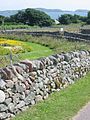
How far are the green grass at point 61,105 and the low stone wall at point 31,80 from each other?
0.20 metres

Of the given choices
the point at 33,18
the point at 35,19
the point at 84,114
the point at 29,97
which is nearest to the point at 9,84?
the point at 29,97

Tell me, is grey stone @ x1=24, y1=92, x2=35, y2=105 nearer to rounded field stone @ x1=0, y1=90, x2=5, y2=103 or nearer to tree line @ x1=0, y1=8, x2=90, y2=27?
rounded field stone @ x1=0, y1=90, x2=5, y2=103

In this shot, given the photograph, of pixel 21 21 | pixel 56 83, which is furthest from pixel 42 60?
pixel 21 21

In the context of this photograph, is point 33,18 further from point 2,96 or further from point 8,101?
point 2,96

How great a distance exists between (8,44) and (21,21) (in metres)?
46.2

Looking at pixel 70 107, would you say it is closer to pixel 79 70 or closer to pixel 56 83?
pixel 56 83

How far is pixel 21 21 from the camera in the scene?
73.9 m

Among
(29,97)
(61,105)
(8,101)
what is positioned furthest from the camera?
(61,105)

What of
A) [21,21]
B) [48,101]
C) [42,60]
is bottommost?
[21,21]

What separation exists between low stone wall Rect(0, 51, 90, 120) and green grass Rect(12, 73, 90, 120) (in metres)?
0.20

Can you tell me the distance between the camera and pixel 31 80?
36.5ft

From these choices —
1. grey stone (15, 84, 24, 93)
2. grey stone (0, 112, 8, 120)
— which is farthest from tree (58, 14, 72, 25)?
grey stone (0, 112, 8, 120)

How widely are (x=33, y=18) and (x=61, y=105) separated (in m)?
61.3

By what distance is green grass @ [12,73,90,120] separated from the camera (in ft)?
32.5
